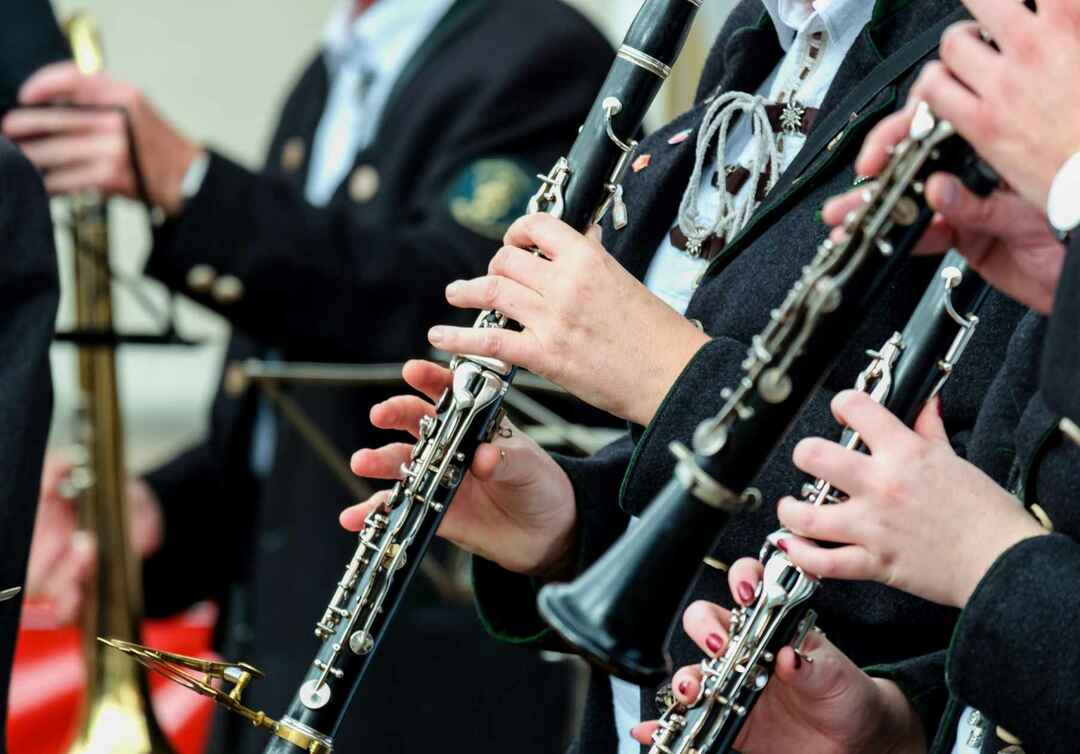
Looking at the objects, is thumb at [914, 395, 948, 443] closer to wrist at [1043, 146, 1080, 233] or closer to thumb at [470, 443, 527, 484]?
wrist at [1043, 146, 1080, 233]

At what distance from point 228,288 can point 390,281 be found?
0.22 metres

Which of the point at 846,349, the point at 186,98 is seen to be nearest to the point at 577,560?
the point at 846,349

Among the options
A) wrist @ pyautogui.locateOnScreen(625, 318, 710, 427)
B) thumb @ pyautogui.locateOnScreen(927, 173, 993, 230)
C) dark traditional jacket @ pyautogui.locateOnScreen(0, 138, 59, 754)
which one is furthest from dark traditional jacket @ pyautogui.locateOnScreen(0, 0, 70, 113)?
thumb @ pyautogui.locateOnScreen(927, 173, 993, 230)

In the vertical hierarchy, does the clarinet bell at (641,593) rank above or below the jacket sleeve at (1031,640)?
below

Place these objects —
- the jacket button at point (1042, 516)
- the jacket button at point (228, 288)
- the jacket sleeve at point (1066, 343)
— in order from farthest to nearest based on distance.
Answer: the jacket button at point (228, 288), the jacket button at point (1042, 516), the jacket sleeve at point (1066, 343)

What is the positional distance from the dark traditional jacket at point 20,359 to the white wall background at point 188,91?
10.4ft

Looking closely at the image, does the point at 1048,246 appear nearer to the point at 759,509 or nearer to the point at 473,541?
the point at 759,509

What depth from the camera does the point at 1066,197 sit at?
0.97 metres

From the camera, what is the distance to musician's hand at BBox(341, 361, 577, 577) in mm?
1365

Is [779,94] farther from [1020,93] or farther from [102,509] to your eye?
[102,509]

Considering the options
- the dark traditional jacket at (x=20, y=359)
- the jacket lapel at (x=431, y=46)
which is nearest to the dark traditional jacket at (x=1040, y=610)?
the dark traditional jacket at (x=20, y=359)

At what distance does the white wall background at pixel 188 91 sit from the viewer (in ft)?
15.3

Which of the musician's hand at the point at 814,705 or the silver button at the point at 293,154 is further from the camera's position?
the silver button at the point at 293,154

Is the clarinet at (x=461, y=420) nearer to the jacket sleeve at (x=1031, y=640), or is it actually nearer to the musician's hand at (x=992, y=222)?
the musician's hand at (x=992, y=222)
